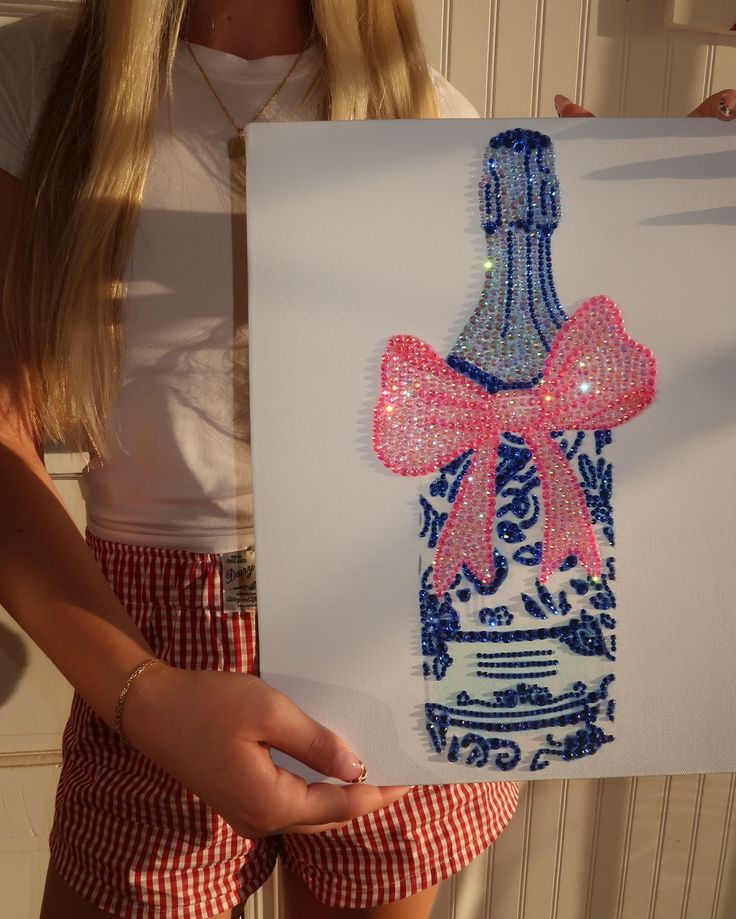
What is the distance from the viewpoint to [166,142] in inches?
24.5

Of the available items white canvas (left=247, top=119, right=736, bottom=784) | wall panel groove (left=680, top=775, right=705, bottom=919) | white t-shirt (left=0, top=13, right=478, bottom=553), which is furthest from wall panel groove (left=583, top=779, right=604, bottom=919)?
white t-shirt (left=0, top=13, right=478, bottom=553)

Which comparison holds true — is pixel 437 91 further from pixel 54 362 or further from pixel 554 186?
pixel 54 362

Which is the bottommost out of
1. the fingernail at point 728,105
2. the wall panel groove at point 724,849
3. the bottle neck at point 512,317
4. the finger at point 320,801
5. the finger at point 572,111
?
the wall panel groove at point 724,849

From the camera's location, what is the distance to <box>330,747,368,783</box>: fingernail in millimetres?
475

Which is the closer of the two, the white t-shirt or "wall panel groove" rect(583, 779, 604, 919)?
the white t-shirt

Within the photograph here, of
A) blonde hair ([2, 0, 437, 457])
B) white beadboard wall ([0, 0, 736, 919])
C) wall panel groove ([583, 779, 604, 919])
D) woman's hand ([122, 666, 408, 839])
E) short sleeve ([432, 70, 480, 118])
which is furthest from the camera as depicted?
wall panel groove ([583, 779, 604, 919])

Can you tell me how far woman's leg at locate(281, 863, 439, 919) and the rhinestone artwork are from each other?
21cm

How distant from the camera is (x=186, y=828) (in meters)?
0.59

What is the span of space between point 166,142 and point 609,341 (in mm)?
390

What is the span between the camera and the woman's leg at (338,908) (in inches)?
24.7

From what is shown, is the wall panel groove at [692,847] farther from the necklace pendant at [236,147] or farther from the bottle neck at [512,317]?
the necklace pendant at [236,147]

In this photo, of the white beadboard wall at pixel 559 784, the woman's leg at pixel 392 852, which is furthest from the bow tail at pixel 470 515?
the white beadboard wall at pixel 559 784

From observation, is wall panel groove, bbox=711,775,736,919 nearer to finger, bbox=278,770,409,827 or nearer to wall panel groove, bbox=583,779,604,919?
wall panel groove, bbox=583,779,604,919

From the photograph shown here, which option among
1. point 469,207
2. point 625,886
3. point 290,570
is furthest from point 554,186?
point 625,886
